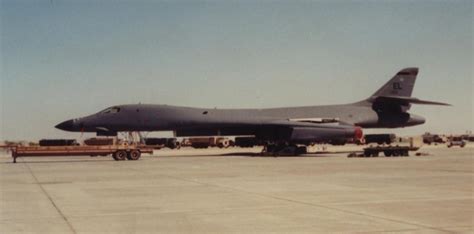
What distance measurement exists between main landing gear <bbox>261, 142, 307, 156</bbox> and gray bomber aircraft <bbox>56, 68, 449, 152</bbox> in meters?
0.08

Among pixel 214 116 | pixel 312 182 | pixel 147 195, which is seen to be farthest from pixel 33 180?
pixel 214 116

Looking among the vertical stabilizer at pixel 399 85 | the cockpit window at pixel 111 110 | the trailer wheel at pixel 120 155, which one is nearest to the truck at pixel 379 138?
the vertical stabilizer at pixel 399 85

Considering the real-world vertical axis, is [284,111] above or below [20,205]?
above

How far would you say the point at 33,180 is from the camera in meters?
18.8

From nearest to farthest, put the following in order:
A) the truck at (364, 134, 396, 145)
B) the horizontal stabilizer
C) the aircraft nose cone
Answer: the aircraft nose cone, the horizontal stabilizer, the truck at (364, 134, 396, 145)

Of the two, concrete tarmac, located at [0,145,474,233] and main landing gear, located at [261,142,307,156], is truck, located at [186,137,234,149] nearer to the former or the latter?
main landing gear, located at [261,142,307,156]

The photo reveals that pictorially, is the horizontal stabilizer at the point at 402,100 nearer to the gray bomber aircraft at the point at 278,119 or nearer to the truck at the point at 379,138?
the gray bomber aircraft at the point at 278,119

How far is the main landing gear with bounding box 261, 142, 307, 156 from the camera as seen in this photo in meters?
41.9

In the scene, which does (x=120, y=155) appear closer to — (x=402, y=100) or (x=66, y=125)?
(x=66, y=125)

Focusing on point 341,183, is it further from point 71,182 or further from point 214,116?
point 214,116

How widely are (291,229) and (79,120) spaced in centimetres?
3145

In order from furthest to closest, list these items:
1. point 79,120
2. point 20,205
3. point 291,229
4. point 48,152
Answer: point 79,120
point 48,152
point 20,205
point 291,229

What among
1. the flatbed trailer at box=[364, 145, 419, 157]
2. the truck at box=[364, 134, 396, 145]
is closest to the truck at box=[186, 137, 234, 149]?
the truck at box=[364, 134, 396, 145]

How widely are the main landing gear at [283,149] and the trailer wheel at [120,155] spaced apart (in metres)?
12.0
